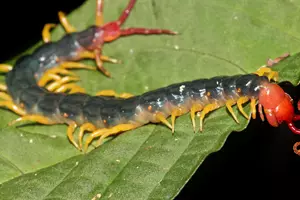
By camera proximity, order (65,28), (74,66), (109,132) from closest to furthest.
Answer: (109,132) < (74,66) < (65,28)

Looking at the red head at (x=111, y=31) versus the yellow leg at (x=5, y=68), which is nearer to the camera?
the red head at (x=111, y=31)

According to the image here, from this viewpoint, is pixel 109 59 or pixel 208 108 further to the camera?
pixel 109 59

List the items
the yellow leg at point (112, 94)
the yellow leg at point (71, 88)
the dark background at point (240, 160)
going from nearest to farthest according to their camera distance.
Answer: the yellow leg at point (112, 94) < the dark background at point (240, 160) < the yellow leg at point (71, 88)

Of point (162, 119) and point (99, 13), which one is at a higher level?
point (99, 13)

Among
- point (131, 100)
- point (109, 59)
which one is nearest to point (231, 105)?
point (131, 100)

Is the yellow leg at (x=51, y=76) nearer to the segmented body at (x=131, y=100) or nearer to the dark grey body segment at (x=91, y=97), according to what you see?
the dark grey body segment at (x=91, y=97)

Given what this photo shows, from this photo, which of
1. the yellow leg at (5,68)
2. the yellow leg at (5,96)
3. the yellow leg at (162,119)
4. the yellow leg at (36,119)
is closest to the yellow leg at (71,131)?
the yellow leg at (36,119)

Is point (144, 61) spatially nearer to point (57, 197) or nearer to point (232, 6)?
point (232, 6)

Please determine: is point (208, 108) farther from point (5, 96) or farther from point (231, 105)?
point (5, 96)
